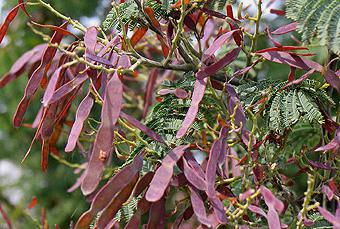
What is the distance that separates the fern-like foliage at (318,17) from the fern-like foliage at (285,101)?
87 millimetres

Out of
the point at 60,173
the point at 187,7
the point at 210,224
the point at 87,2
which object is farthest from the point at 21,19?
the point at 210,224

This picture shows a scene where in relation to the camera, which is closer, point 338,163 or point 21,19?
point 338,163

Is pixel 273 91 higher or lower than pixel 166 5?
lower

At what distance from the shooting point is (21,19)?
3.01 metres

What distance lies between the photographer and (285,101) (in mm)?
849

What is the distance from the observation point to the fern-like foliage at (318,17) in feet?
2.53

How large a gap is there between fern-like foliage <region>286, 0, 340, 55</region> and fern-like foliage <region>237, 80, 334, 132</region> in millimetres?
87

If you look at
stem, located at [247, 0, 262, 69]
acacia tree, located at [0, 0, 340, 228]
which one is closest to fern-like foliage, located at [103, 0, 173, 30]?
acacia tree, located at [0, 0, 340, 228]

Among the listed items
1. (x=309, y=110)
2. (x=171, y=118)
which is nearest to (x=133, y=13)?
(x=171, y=118)

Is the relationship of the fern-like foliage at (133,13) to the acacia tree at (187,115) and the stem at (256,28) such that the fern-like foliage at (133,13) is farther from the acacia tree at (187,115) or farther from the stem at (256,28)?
the stem at (256,28)

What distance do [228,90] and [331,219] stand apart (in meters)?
0.22

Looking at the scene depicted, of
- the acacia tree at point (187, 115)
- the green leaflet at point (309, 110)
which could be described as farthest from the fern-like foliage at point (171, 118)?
the green leaflet at point (309, 110)

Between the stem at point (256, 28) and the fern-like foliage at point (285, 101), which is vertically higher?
the stem at point (256, 28)

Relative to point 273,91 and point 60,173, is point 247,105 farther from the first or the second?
point 60,173
